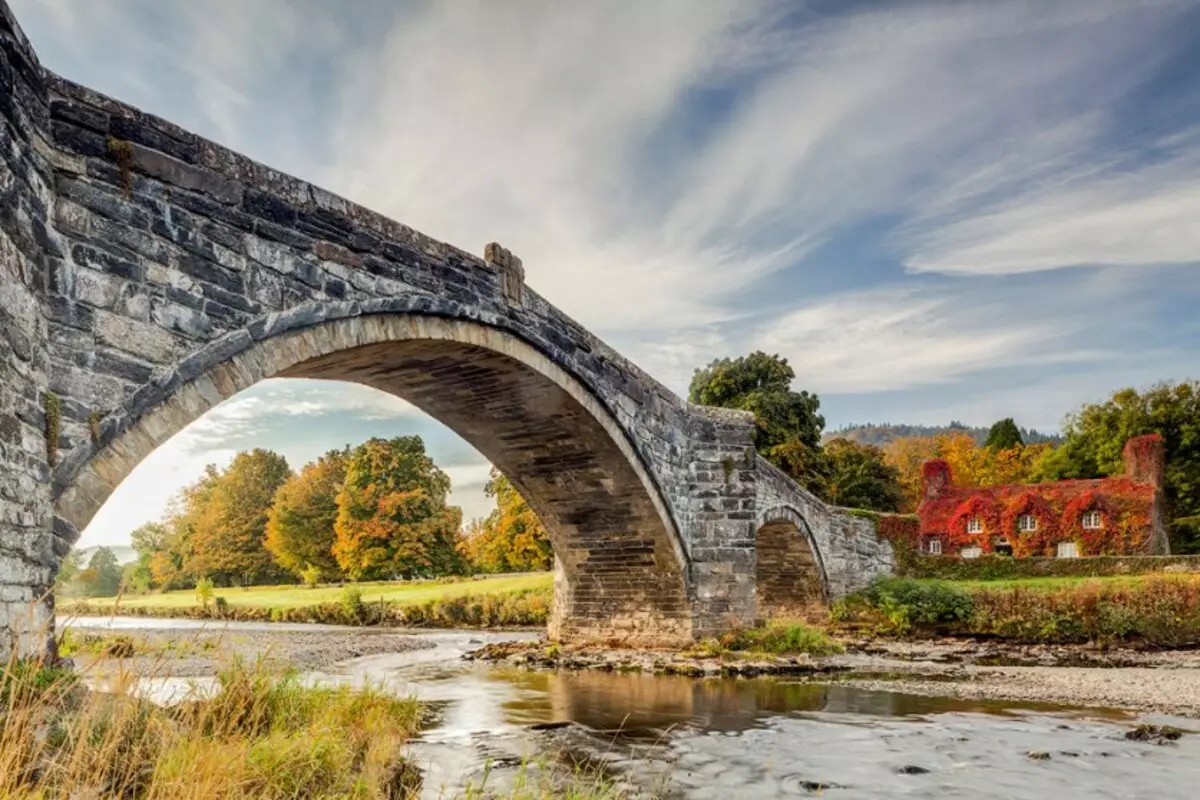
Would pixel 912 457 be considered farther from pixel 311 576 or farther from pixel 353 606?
pixel 353 606

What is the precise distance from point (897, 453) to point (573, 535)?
4976 centimetres

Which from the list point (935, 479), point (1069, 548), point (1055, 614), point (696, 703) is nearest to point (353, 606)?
point (1055, 614)

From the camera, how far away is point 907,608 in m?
20.2

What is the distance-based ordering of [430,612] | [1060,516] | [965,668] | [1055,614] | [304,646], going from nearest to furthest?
[965,668] → [1055,614] → [304,646] → [430,612] → [1060,516]

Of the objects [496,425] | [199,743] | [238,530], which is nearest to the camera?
[199,743]

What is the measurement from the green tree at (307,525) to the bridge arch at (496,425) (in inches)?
1112

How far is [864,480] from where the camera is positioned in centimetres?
3894

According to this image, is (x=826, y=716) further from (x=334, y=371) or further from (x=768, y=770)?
(x=334, y=371)

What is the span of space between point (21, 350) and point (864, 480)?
36602mm

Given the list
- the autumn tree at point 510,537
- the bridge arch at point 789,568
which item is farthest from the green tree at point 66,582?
the autumn tree at point 510,537

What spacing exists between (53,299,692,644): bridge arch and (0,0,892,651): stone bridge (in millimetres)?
25

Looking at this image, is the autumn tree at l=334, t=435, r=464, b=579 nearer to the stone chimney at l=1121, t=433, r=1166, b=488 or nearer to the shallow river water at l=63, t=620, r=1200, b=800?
the shallow river water at l=63, t=620, r=1200, b=800

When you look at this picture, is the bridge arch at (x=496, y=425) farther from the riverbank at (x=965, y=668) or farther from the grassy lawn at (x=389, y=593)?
the grassy lawn at (x=389, y=593)

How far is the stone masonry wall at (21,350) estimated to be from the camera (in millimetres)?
5461
